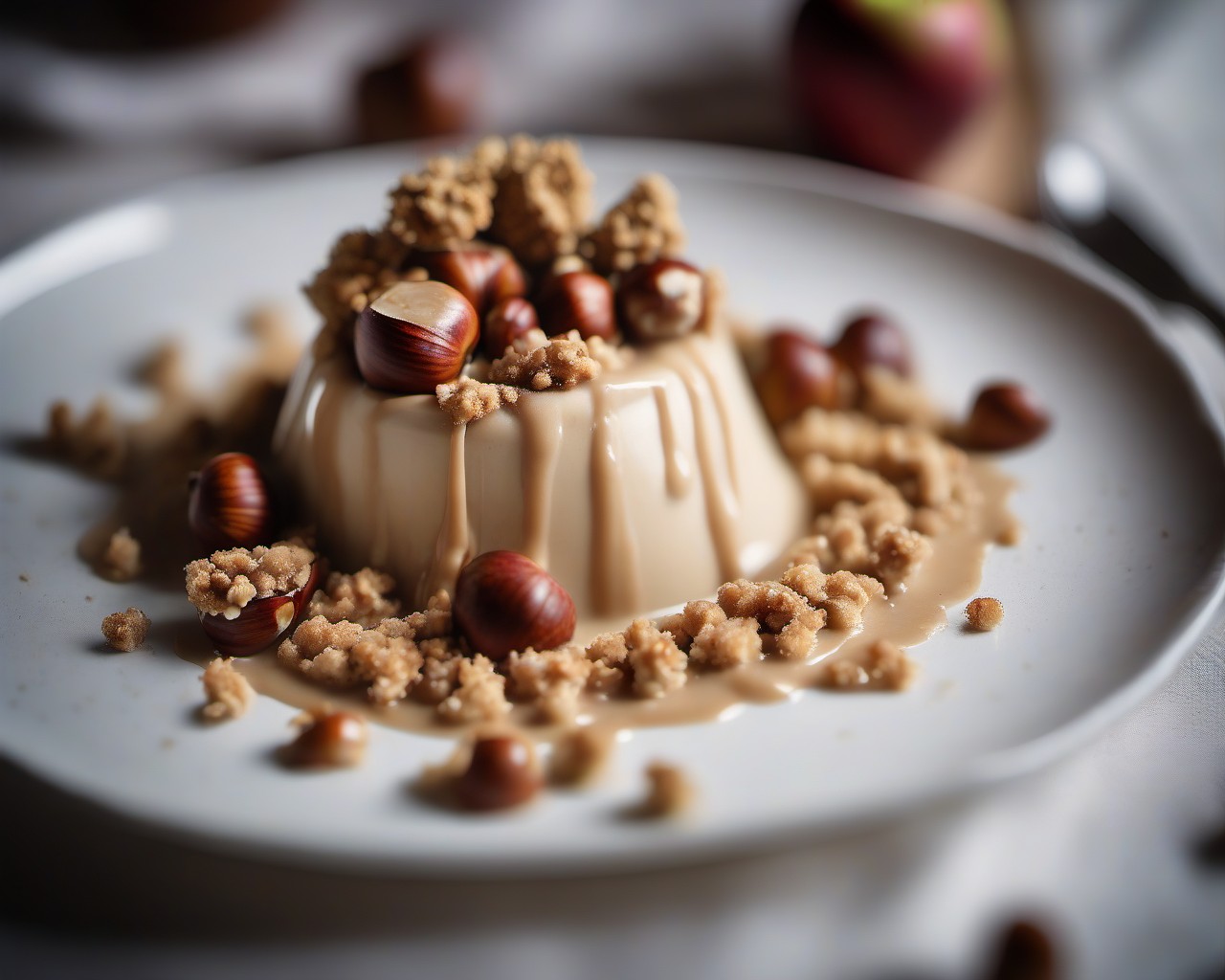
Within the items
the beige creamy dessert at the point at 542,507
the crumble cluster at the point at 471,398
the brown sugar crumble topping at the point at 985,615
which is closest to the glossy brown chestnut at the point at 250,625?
the beige creamy dessert at the point at 542,507

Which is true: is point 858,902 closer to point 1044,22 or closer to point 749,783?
point 749,783

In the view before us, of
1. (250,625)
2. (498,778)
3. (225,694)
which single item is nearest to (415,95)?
(250,625)

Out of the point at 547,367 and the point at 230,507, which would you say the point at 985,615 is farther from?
the point at 230,507

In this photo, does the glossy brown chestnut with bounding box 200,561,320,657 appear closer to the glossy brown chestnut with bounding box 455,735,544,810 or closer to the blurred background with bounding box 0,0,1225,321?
the glossy brown chestnut with bounding box 455,735,544,810

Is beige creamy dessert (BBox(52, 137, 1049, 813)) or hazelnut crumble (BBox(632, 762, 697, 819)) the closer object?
hazelnut crumble (BBox(632, 762, 697, 819))

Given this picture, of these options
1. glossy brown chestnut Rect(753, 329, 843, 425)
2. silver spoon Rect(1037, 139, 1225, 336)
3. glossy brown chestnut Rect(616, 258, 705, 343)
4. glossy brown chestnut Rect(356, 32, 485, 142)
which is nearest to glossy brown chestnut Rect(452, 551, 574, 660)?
glossy brown chestnut Rect(616, 258, 705, 343)

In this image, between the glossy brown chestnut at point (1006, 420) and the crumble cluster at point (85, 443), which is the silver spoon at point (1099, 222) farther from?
the crumble cluster at point (85, 443)

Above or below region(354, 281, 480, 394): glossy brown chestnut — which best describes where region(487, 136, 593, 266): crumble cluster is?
above
